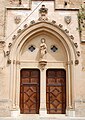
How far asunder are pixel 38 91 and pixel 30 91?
41cm

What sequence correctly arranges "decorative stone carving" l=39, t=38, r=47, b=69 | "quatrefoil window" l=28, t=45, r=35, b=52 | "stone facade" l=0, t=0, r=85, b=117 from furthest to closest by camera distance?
1. "quatrefoil window" l=28, t=45, r=35, b=52
2. "decorative stone carving" l=39, t=38, r=47, b=69
3. "stone facade" l=0, t=0, r=85, b=117

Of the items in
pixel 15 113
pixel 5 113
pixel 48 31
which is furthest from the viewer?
pixel 48 31

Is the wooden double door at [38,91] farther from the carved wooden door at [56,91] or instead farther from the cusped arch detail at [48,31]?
the cusped arch detail at [48,31]

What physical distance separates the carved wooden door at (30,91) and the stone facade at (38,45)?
31 centimetres

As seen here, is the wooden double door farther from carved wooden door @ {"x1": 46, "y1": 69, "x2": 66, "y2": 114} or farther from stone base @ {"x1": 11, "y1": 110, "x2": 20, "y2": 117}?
stone base @ {"x1": 11, "y1": 110, "x2": 20, "y2": 117}

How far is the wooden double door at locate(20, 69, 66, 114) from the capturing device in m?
13.3

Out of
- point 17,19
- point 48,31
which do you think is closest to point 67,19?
point 48,31

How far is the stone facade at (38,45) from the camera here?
1289cm

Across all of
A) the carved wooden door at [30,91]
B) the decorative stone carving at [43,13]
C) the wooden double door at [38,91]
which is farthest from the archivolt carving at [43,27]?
the carved wooden door at [30,91]

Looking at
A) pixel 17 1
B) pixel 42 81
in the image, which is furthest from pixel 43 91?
pixel 17 1

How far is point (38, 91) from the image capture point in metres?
13.5

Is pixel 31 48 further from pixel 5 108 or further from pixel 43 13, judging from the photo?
pixel 5 108

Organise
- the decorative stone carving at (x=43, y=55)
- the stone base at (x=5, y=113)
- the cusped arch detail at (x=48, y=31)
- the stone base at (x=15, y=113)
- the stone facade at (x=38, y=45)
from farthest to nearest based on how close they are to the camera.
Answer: the decorative stone carving at (x=43, y=55) → the cusped arch detail at (x=48, y=31) → the stone facade at (x=38, y=45) → the stone base at (x=15, y=113) → the stone base at (x=5, y=113)

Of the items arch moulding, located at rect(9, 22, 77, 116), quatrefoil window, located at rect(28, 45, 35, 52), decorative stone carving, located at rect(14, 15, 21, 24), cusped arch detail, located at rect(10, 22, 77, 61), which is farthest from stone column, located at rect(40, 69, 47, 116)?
decorative stone carving, located at rect(14, 15, 21, 24)
